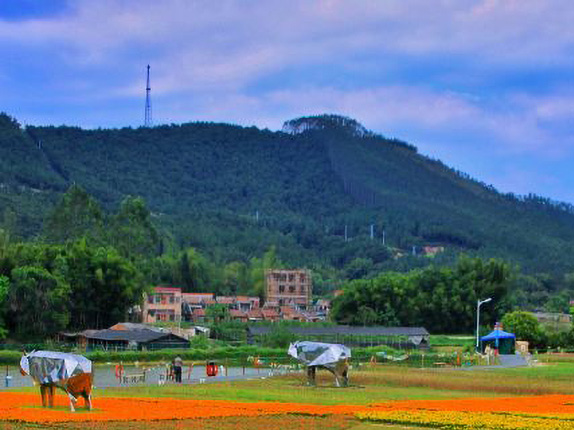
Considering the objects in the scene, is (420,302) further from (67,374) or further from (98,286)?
(67,374)

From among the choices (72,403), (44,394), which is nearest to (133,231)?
(44,394)

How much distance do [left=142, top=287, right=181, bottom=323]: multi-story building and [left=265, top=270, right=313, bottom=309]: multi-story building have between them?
39224mm

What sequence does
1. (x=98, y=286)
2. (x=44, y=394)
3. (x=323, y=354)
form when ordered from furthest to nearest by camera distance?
1. (x=98, y=286)
2. (x=323, y=354)
3. (x=44, y=394)

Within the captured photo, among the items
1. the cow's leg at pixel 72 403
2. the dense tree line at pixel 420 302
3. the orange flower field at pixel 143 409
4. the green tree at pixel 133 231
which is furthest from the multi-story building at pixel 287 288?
the cow's leg at pixel 72 403

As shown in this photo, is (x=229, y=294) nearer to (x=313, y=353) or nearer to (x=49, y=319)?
(x=49, y=319)

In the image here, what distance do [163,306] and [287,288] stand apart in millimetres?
44468

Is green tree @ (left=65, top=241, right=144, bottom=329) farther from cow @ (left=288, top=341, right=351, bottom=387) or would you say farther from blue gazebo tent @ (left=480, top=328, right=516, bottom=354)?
cow @ (left=288, top=341, right=351, bottom=387)

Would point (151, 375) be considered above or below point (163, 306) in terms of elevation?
below

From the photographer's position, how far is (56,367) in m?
40.1

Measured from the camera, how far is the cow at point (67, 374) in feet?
130

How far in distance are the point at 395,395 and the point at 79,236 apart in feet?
315

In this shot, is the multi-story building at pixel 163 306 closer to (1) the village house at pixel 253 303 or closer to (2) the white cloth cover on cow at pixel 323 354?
(1) the village house at pixel 253 303

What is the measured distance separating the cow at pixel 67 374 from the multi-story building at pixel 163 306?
92162mm

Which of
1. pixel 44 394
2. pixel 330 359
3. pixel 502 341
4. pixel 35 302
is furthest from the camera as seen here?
pixel 502 341
